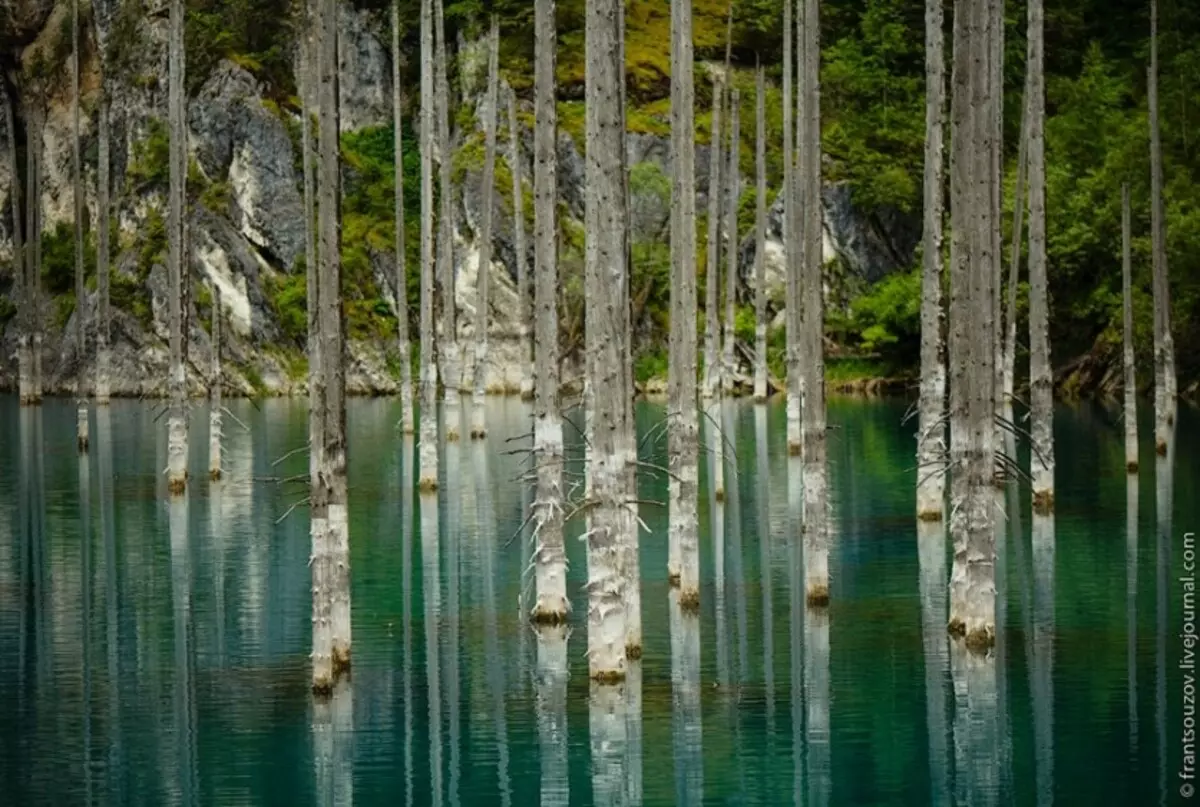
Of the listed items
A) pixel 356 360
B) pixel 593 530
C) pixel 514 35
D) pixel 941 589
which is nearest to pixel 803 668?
pixel 593 530

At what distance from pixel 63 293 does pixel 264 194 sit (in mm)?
10447

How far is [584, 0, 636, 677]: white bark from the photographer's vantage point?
64.8 ft

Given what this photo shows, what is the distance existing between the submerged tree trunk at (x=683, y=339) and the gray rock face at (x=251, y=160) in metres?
59.6

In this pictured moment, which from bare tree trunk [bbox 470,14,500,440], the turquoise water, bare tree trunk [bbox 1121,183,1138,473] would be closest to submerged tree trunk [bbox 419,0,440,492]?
bare tree trunk [bbox 470,14,500,440]

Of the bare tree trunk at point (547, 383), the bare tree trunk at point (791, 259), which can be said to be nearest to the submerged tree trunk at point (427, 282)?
the bare tree trunk at point (791, 259)

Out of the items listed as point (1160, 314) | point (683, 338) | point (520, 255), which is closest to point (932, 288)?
point (683, 338)

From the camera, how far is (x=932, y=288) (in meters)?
33.4

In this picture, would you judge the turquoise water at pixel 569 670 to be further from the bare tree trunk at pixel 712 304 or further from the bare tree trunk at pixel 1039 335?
the bare tree trunk at pixel 712 304

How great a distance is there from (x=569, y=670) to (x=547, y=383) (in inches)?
156

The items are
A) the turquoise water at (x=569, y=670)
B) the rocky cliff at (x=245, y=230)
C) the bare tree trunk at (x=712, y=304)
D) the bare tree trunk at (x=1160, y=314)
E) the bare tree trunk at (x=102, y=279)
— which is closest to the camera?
the turquoise water at (x=569, y=670)

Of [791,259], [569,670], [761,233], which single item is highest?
[761,233]

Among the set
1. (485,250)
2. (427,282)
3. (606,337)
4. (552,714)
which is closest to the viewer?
(552,714)

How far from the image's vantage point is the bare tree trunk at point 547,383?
75.6 ft

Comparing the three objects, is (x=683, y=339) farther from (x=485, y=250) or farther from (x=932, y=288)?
(x=485, y=250)
